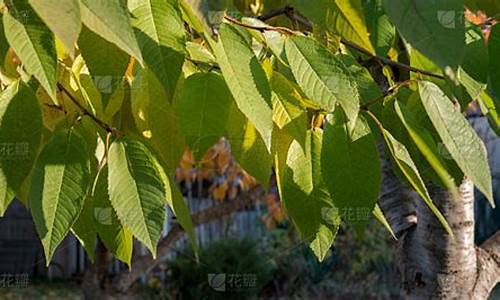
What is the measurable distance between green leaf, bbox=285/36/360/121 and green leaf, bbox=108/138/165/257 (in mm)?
136

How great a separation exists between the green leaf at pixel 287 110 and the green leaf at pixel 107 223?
0.50ft

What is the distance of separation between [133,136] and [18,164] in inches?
4.4

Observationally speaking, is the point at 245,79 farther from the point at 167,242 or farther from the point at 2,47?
the point at 167,242

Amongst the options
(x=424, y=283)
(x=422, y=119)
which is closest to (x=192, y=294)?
(x=424, y=283)

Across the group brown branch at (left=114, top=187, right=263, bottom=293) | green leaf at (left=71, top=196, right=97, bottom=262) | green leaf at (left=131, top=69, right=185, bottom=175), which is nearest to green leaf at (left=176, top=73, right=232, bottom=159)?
green leaf at (left=131, top=69, right=185, bottom=175)

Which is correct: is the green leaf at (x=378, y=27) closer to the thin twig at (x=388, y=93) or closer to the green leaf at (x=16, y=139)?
the thin twig at (x=388, y=93)

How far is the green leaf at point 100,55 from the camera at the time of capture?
0.57 metres

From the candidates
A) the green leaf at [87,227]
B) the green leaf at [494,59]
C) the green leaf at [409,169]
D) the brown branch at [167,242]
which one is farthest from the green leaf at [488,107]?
the brown branch at [167,242]

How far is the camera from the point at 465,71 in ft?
2.20

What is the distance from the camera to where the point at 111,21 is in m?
0.45

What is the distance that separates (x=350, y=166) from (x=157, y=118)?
164 mm

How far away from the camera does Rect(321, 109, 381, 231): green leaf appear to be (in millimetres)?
602

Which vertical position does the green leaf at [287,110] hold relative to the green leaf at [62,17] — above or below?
below

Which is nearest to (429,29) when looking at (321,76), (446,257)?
(321,76)
